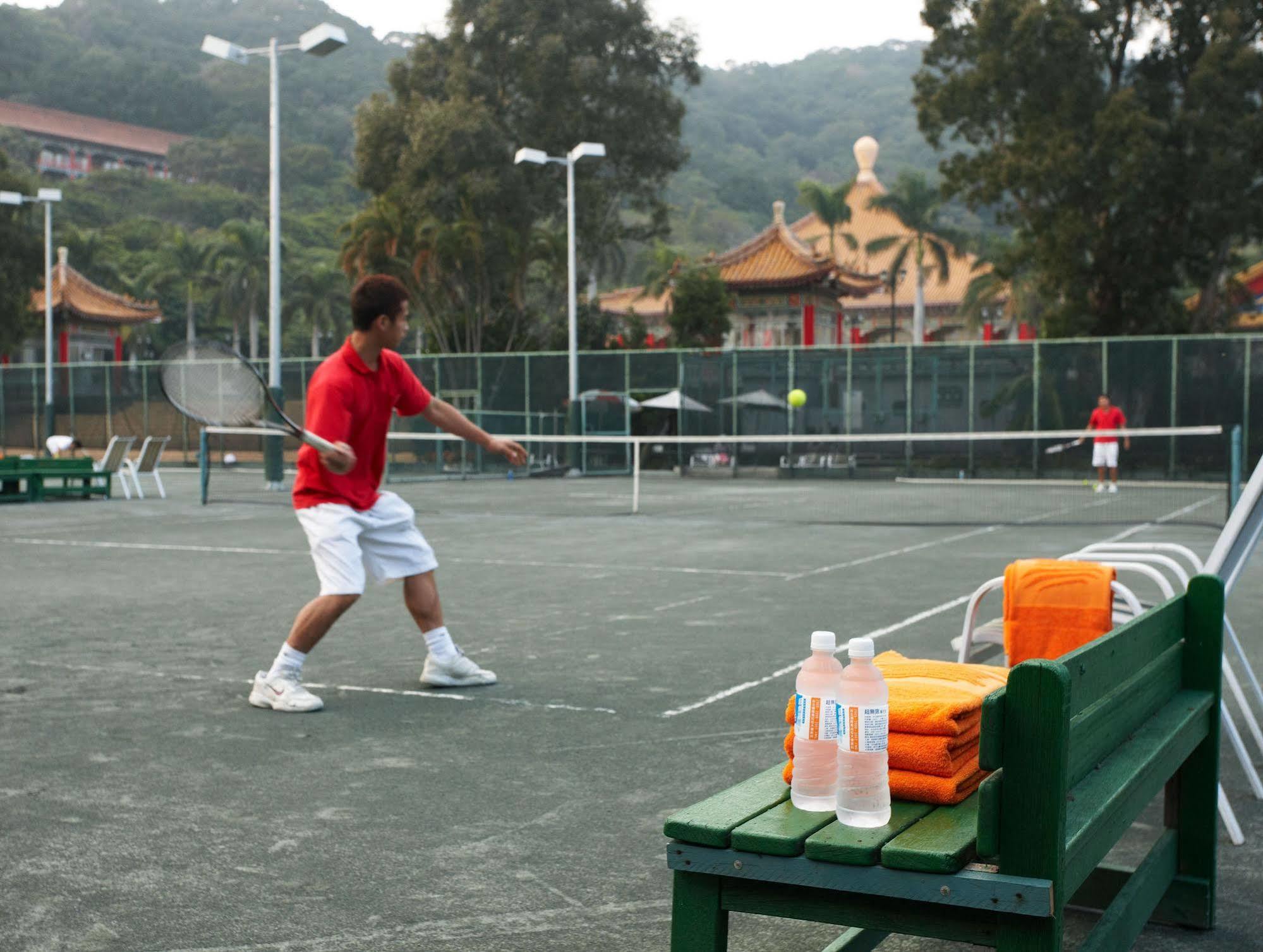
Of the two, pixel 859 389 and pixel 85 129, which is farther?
pixel 85 129

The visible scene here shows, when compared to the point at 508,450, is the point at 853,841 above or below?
below

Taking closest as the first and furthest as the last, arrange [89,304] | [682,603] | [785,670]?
1. [785,670]
2. [682,603]
3. [89,304]

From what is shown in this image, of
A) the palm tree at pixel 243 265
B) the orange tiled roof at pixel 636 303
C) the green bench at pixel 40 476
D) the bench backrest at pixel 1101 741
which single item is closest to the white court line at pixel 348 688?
the bench backrest at pixel 1101 741

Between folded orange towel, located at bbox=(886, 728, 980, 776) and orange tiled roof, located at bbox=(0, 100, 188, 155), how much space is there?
5101 inches

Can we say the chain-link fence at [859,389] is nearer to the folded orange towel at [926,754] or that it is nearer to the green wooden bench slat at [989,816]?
the folded orange towel at [926,754]

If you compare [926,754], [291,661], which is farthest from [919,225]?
[926,754]

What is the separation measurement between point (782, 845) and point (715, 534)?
43.1 ft

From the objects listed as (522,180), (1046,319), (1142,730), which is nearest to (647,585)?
(1142,730)

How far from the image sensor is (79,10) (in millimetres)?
149625

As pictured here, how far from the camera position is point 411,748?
5.55 m

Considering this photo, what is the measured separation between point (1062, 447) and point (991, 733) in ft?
96.6

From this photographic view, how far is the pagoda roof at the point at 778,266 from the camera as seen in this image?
5134 centimetres

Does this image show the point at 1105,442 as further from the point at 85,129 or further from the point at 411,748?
the point at 85,129

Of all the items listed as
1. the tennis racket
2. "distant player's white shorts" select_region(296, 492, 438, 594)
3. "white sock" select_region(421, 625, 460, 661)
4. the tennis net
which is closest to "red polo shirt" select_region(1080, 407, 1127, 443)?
the tennis net
